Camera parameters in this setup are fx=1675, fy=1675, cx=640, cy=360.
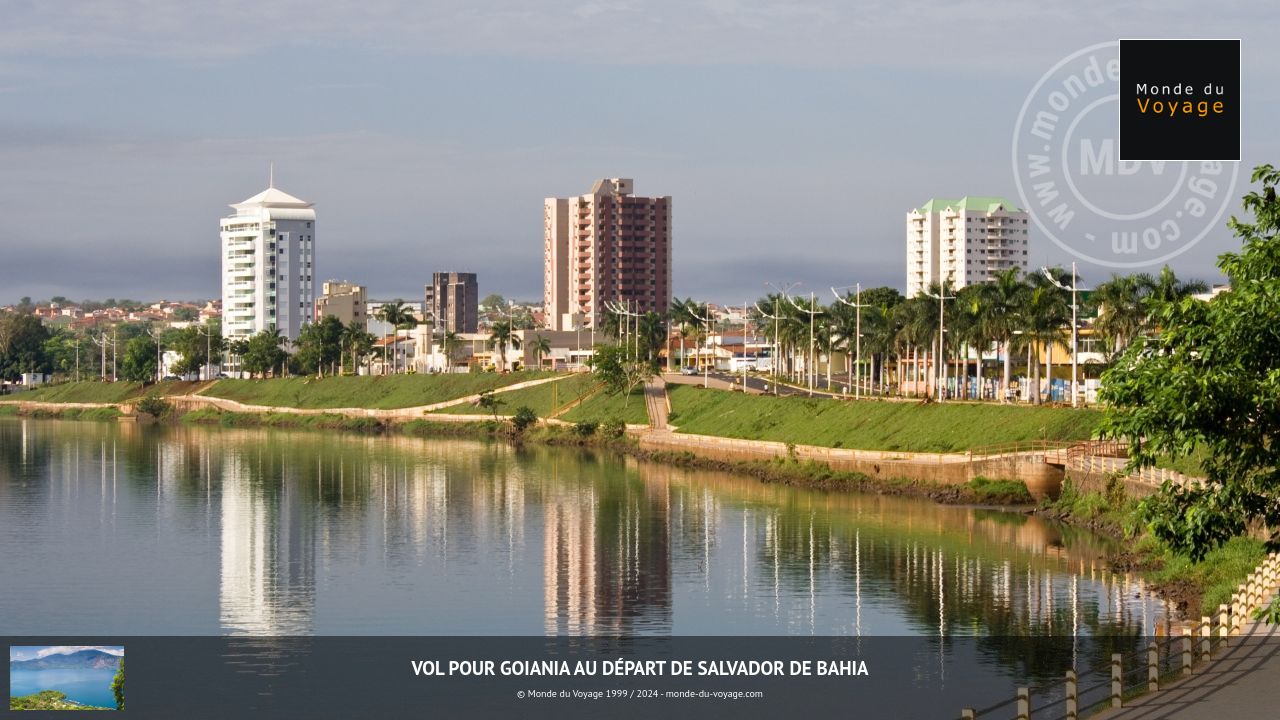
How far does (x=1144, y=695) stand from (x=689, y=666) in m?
16.7

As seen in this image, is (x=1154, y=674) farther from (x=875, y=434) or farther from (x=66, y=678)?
(x=875, y=434)

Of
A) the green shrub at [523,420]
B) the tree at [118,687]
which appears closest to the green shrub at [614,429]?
the green shrub at [523,420]

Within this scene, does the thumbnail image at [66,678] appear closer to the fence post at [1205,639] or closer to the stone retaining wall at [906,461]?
the fence post at [1205,639]

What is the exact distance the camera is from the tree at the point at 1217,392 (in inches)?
1213

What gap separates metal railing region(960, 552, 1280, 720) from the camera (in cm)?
3534

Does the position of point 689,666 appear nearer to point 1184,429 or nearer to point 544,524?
point 1184,429

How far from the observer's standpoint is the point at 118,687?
46.1 metres

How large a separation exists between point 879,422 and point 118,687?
2934 inches

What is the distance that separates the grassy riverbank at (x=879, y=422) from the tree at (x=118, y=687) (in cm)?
5664

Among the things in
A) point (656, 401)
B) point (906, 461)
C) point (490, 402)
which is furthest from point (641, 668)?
point (490, 402)

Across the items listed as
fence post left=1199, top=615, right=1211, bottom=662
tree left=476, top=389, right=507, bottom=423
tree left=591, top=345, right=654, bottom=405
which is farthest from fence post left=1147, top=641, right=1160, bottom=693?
tree left=476, top=389, right=507, bottom=423

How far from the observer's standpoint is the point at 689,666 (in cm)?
5012

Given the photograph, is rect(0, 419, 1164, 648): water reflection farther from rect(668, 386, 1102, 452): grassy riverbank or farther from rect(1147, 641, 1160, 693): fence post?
rect(1147, 641, 1160, 693): fence post

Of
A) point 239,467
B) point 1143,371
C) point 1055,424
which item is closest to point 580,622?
point 1143,371
